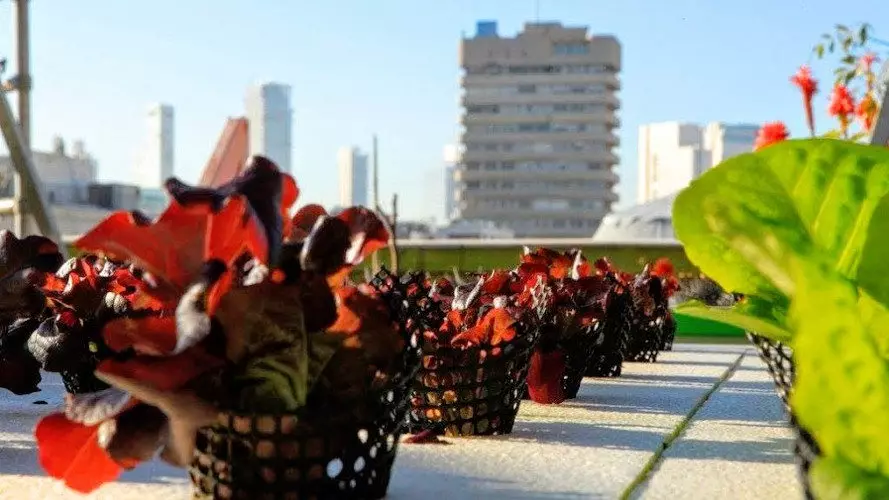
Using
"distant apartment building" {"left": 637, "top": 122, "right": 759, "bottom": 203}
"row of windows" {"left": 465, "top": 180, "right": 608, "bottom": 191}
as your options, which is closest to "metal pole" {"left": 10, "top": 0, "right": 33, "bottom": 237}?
"row of windows" {"left": 465, "top": 180, "right": 608, "bottom": 191}

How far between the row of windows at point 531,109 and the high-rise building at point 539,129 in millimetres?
77

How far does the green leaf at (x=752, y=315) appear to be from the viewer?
0.82m

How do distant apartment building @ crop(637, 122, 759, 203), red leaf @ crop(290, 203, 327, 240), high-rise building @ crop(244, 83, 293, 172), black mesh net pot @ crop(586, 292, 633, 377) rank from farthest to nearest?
distant apartment building @ crop(637, 122, 759, 203)
high-rise building @ crop(244, 83, 293, 172)
black mesh net pot @ crop(586, 292, 633, 377)
red leaf @ crop(290, 203, 327, 240)

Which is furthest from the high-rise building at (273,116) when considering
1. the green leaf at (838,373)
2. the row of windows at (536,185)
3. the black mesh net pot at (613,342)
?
the green leaf at (838,373)

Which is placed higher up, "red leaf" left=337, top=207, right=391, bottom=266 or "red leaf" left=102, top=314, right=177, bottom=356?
"red leaf" left=337, top=207, right=391, bottom=266

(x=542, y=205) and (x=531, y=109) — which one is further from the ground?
(x=531, y=109)

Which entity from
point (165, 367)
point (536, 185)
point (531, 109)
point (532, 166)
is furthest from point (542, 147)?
point (165, 367)

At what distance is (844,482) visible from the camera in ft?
1.88

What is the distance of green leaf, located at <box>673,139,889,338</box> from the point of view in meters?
0.69

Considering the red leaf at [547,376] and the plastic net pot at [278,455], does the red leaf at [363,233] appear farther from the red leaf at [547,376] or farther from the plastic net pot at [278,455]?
the red leaf at [547,376]

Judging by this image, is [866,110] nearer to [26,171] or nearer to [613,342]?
[613,342]

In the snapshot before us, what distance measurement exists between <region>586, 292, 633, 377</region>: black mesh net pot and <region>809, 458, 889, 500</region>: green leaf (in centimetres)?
143

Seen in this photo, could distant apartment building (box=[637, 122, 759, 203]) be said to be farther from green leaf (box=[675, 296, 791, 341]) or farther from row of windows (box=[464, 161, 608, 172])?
green leaf (box=[675, 296, 791, 341])

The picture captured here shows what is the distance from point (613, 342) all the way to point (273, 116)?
276 feet
